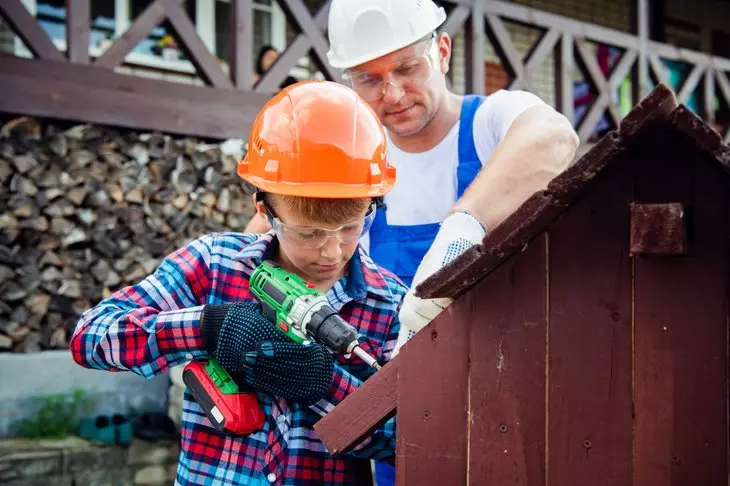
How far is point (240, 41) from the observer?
21.2 feet

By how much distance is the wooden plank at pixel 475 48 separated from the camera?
7.69 metres

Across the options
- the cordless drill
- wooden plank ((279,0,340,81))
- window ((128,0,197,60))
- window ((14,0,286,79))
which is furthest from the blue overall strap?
window ((128,0,197,60))

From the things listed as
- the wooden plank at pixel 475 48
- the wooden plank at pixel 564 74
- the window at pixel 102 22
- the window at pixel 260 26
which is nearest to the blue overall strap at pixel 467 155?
the wooden plank at pixel 475 48

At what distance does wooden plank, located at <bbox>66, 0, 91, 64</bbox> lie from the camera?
5578 millimetres

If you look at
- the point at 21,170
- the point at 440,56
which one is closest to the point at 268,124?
the point at 440,56

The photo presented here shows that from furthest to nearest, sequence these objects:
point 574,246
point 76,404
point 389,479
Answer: point 76,404 < point 389,479 < point 574,246

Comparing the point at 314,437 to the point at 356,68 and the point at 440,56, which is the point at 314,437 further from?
the point at 440,56

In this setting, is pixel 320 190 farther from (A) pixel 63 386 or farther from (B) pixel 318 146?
(A) pixel 63 386

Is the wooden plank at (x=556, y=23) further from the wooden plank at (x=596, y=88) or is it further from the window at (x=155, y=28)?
the window at (x=155, y=28)

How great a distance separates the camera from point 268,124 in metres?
2.15

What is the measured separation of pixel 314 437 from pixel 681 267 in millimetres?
1060

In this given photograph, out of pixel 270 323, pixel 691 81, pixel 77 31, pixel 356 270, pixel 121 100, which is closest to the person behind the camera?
pixel 270 323

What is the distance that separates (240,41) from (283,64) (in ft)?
1.32

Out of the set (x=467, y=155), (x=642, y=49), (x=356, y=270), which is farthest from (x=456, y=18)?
(x=356, y=270)
